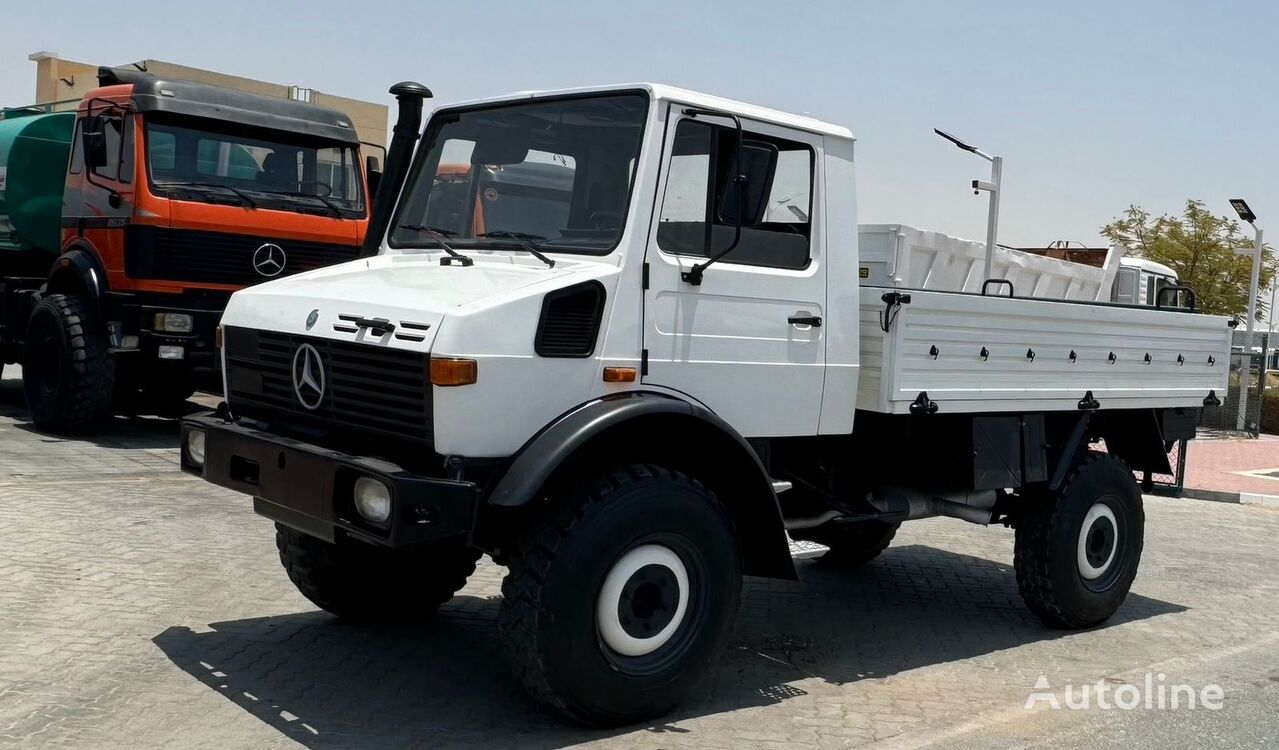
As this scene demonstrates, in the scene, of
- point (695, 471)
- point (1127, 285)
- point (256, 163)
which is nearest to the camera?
point (695, 471)

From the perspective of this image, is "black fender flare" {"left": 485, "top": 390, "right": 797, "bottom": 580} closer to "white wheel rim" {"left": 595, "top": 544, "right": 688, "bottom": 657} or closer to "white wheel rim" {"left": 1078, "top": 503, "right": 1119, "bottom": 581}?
"white wheel rim" {"left": 595, "top": 544, "right": 688, "bottom": 657}

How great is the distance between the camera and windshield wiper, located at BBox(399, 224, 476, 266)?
5.15m

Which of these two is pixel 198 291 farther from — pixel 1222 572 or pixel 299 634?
pixel 1222 572

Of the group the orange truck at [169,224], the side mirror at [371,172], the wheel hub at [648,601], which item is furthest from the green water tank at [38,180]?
the wheel hub at [648,601]

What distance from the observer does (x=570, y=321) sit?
183 inches

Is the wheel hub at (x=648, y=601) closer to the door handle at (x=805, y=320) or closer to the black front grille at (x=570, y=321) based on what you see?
the black front grille at (x=570, y=321)

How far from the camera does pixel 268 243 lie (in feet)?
36.6

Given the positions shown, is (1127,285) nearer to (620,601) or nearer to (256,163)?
(256,163)

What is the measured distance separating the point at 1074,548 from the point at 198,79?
23096 millimetres

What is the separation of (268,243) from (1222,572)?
26.4 feet

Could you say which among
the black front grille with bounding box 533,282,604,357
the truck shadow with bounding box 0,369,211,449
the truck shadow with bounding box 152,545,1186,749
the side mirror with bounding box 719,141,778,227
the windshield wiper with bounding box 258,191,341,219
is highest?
the windshield wiper with bounding box 258,191,341,219

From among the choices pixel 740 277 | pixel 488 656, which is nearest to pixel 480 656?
pixel 488 656

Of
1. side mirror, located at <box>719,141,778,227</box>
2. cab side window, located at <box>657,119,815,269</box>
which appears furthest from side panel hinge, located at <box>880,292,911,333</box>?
side mirror, located at <box>719,141,778,227</box>

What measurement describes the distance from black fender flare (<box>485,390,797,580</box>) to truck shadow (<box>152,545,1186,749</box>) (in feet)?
2.15
